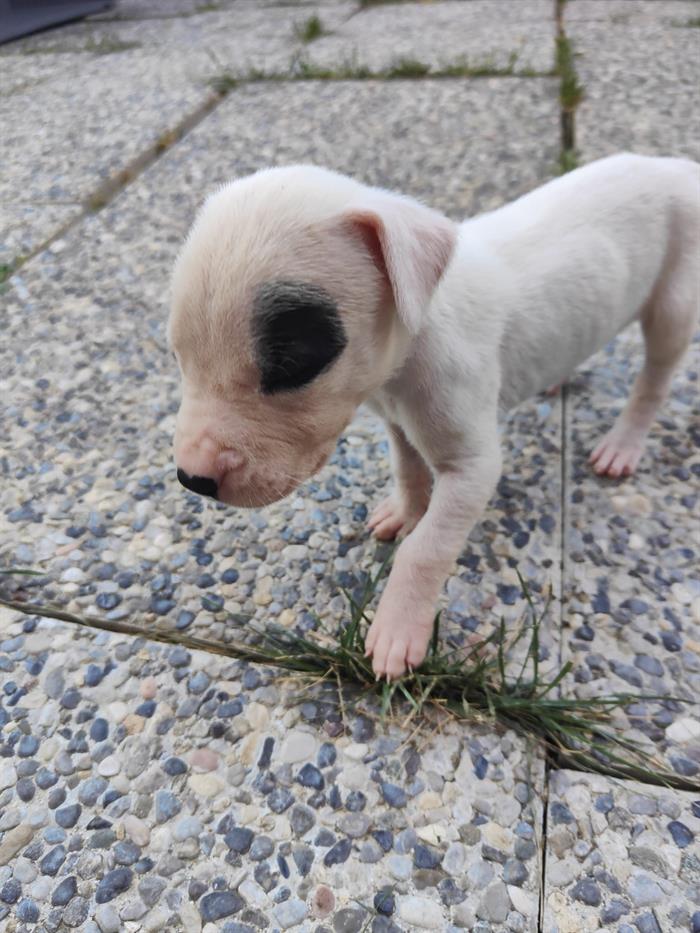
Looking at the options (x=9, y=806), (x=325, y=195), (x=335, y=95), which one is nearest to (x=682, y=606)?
(x=325, y=195)

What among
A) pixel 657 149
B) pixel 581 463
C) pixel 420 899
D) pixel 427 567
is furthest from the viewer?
pixel 657 149

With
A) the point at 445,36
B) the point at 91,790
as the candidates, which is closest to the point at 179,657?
the point at 91,790

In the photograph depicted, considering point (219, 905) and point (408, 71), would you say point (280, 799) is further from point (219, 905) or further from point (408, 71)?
point (408, 71)

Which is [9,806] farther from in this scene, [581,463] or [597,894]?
[581,463]

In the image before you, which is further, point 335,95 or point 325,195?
point 335,95

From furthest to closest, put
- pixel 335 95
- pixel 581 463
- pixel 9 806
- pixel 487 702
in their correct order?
1. pixel 335 95
2. pixel 581 463
3. pixel 487 702
4. pixel 9 806

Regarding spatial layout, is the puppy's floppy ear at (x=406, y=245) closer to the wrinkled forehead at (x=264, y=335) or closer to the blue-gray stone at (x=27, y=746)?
the wrinkled forehead at (x=264, y=335)

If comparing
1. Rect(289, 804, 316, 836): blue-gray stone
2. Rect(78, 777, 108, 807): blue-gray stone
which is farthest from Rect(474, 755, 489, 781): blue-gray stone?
Rect(78, 777, 108, 807): blue-gray stone
